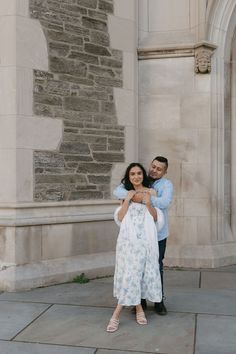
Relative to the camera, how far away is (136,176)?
4.12 meters

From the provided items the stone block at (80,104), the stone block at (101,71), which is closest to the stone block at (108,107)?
the stone block at (80,104)

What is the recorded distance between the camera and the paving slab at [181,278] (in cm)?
577

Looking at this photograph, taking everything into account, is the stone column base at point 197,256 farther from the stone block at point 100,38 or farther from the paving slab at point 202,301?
the stone block at point 100,38

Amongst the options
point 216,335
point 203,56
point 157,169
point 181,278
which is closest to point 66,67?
point 203,56

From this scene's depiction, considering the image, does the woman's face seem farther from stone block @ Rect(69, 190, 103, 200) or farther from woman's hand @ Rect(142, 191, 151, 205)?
stone block @ Rect(69, 190, 103, 200)

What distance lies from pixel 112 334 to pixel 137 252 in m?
0.74

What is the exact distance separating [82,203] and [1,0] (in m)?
2.81

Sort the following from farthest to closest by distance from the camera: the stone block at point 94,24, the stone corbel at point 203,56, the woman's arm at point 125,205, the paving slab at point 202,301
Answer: the stone corbel at point 203,56, the stone block at point 94,24, the paving slab at point 202,301, the woman's arm at point 125,205

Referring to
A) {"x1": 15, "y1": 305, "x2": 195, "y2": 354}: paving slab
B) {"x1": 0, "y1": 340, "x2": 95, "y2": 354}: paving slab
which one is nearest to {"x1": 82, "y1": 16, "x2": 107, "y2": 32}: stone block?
{"x1": 15, "y1": 305, "x2": 195, "y2": 354}: paving slab

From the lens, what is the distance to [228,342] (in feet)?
12.1

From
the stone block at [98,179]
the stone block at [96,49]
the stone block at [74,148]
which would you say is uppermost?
the stone block at [96,49]

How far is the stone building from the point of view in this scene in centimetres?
566

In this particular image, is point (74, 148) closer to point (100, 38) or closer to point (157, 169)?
point (100, 38)

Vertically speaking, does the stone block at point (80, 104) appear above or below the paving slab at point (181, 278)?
above
